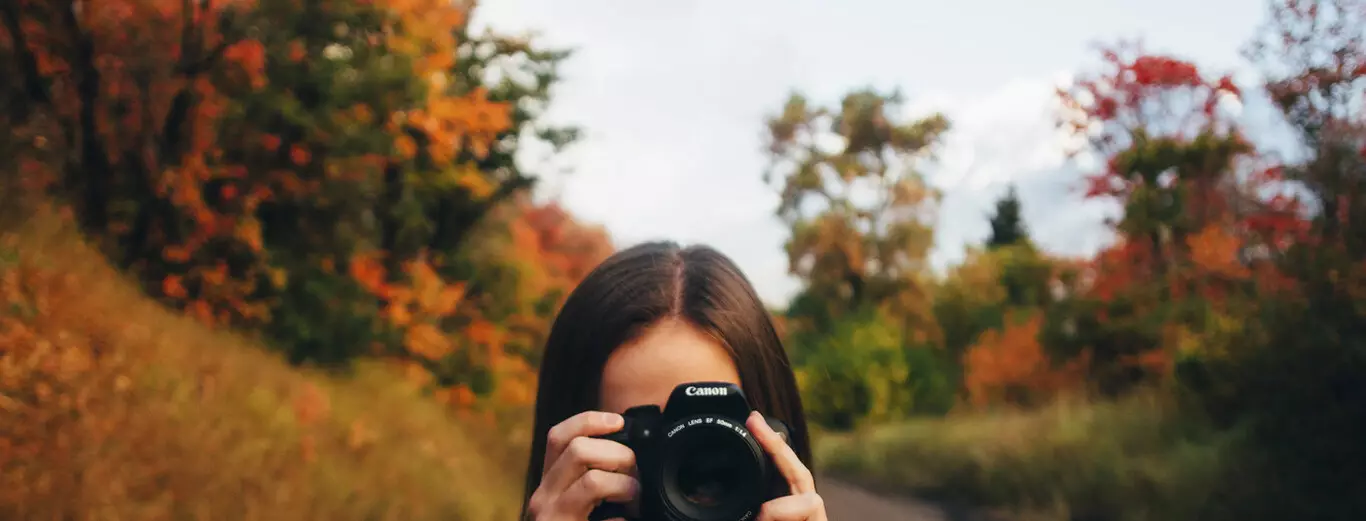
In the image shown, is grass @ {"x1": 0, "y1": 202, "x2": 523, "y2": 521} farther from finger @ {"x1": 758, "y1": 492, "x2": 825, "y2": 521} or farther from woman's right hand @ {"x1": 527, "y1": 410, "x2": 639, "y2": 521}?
finger @ {"x1": 758, "y1": 492, "x2": 825, "y2": 521}

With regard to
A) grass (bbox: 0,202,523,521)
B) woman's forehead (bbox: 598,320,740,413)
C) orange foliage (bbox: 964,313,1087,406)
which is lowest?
woman's forehead (bbox: 598,320,740,413)

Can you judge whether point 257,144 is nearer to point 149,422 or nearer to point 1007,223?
point 149,422

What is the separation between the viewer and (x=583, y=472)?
5.71ft

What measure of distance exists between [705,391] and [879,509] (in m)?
12.2

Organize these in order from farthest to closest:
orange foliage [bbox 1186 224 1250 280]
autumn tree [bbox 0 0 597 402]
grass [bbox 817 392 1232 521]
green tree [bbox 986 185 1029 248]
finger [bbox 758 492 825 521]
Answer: green tree [bbox 986 185 1029 248], orange foliage [bbox 1186 224 1250 280], grass [bbox 817 392 1232 521], autumn tree [bbox 0 0 597 402], finger [bbox 758 492 825 521]

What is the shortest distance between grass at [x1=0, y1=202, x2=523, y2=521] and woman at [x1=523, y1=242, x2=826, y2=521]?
10.6 feet

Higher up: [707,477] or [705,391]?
[705,391]

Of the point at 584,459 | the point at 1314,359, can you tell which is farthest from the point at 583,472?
the point at 1314,359

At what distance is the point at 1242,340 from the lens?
26.7ft

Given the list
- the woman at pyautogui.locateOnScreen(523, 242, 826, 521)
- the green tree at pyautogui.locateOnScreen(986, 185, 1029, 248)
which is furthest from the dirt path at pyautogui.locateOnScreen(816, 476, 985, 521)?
the green tree at pyautogui.locateOnScreen(986, 185, 1029, 248)

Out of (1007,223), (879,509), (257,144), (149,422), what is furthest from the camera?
(1007,223)

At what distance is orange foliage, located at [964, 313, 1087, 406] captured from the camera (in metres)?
17.3

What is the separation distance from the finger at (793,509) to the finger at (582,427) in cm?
30

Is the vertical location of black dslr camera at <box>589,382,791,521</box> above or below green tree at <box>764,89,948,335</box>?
below
